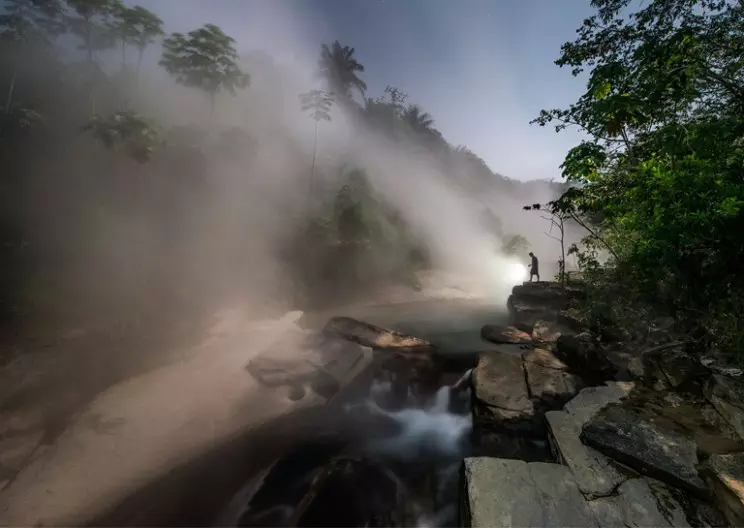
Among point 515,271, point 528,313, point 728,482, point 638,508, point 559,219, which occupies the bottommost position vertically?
point 638,508

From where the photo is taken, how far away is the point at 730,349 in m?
5.68

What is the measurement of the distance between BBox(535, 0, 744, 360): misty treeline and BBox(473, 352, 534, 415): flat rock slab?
12.4 ft

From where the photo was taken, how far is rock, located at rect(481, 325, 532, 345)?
40.2 ft

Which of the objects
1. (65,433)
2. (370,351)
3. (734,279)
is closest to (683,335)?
(734,279)

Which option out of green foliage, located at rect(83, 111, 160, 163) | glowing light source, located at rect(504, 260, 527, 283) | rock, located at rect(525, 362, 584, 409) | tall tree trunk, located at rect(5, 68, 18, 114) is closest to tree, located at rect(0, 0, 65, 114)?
tall tree trunk, located at rect(5, 68, 18, 114)

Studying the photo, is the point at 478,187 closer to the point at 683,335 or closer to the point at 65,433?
the point at 683,335

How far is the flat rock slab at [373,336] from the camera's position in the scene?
39.0 ft

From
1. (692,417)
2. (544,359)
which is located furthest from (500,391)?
(692,417)

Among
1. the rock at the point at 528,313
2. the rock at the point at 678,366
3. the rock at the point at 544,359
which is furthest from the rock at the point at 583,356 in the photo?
the rock at the point at 528,313

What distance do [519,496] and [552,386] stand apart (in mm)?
4206

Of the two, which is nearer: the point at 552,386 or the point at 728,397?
the point at 728,397

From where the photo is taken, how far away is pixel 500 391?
310 inches

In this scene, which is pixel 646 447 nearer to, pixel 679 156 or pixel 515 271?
pixel 679 156

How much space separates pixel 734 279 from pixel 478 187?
55.6 m
